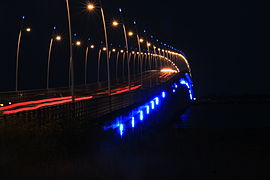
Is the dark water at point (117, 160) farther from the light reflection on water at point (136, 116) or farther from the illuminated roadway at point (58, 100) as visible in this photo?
the light reflection on water at point (136, 116)

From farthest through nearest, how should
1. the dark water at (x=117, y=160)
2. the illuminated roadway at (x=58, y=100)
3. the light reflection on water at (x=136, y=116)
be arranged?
the illuminated roadway at (x=58, y=100) → the light reflection on water at (x=136, y=116) → the dark water at (x=117, y=160)

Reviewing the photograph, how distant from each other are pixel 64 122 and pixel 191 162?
5.63m

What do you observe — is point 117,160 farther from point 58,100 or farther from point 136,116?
point 58,100

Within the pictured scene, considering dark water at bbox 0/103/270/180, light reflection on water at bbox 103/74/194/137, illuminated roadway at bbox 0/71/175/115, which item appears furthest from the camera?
illuminated roadway at bbox 0/71/175/115

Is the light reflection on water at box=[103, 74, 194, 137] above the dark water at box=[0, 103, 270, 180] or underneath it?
underneath

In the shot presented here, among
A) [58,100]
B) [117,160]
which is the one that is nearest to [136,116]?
[58,100]

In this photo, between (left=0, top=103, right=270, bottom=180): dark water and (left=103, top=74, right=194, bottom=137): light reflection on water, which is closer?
(left=0, top=103, right=270, bottom=180): dark water

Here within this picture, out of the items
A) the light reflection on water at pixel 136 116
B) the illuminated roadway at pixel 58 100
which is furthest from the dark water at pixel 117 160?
the light reflection on water at pixel 136 116

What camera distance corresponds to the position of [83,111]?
2272cm

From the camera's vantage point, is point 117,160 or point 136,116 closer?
point 117,160

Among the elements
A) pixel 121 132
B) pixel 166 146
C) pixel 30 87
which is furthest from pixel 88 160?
pixel 30 87

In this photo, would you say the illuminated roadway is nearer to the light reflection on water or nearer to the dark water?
the light reflection on water

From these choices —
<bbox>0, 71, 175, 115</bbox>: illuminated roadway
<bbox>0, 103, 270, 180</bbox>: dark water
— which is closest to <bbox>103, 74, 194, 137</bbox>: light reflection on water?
<bbox>0, 71, 175, 115</bbox>: illuminated roadway

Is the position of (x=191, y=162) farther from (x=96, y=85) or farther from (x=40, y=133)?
(x=96, y=85)
